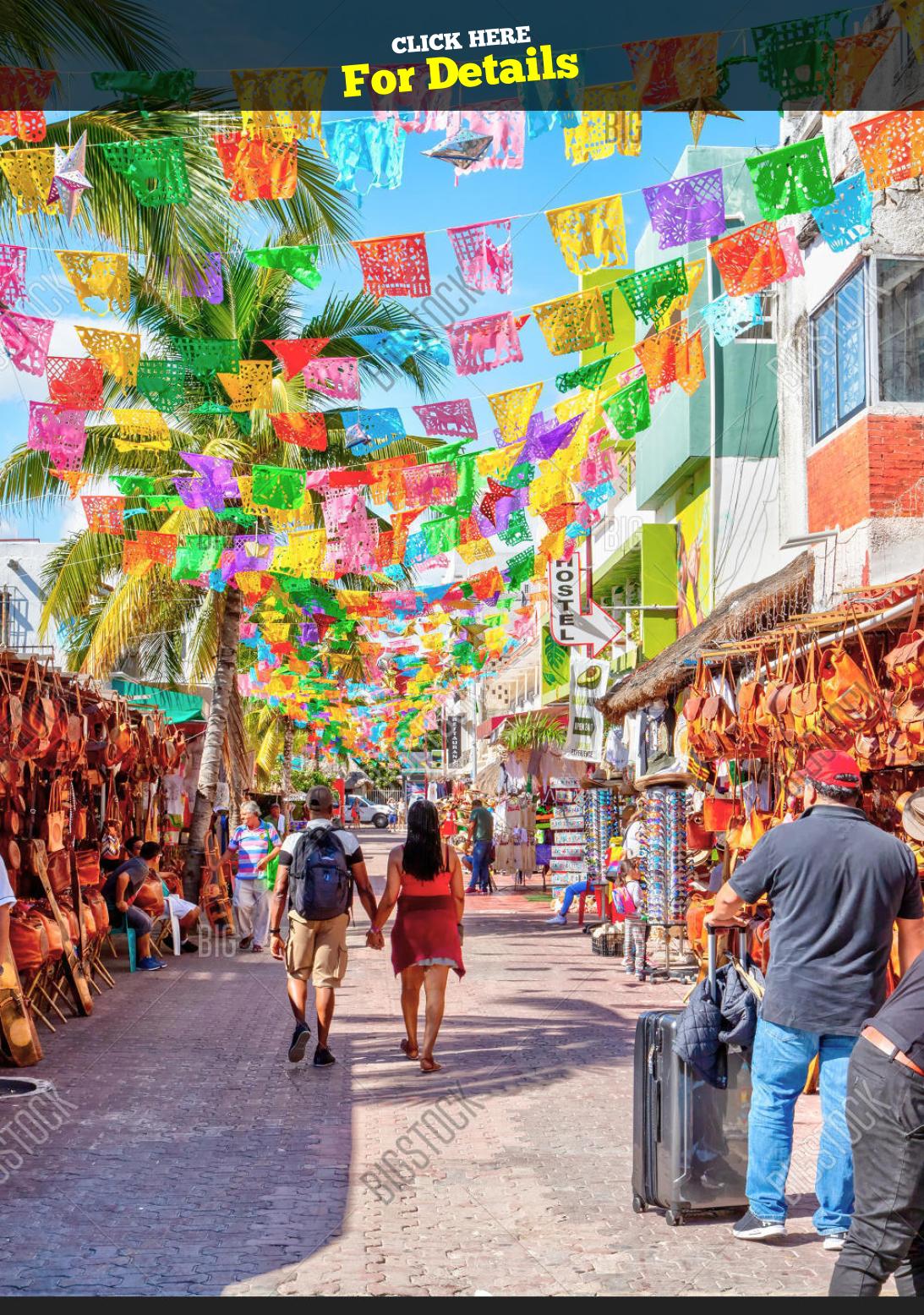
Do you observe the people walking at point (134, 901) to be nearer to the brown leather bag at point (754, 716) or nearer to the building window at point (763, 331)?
the brown leather bag at point (754, 716)

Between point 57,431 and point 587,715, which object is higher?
point 57,431

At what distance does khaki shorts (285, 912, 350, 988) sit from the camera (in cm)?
955

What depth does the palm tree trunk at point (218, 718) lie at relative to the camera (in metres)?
19.4

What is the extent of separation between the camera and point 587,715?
27.3 m

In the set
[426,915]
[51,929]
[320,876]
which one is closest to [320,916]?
[320,876]

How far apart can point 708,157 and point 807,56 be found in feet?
44.3

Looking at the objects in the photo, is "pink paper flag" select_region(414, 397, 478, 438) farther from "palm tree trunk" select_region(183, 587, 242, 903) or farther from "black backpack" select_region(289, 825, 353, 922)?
"palm tree trunk" select_region(183, 587, 242, 903)

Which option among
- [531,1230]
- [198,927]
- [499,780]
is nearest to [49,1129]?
[531,1230]

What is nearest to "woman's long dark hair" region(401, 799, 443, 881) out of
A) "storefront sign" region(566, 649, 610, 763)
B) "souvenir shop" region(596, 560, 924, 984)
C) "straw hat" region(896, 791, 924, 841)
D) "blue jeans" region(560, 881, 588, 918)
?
"souvenir shop" region(596, 560, 924, 984)

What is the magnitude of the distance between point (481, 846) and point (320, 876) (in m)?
21.1

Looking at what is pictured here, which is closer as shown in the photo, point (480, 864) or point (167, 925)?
point (167, 925)

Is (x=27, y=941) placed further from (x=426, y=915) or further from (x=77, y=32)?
(x=77, y=32)

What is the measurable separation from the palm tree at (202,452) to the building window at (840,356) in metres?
6.82

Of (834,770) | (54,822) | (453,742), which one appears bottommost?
(54,822)
